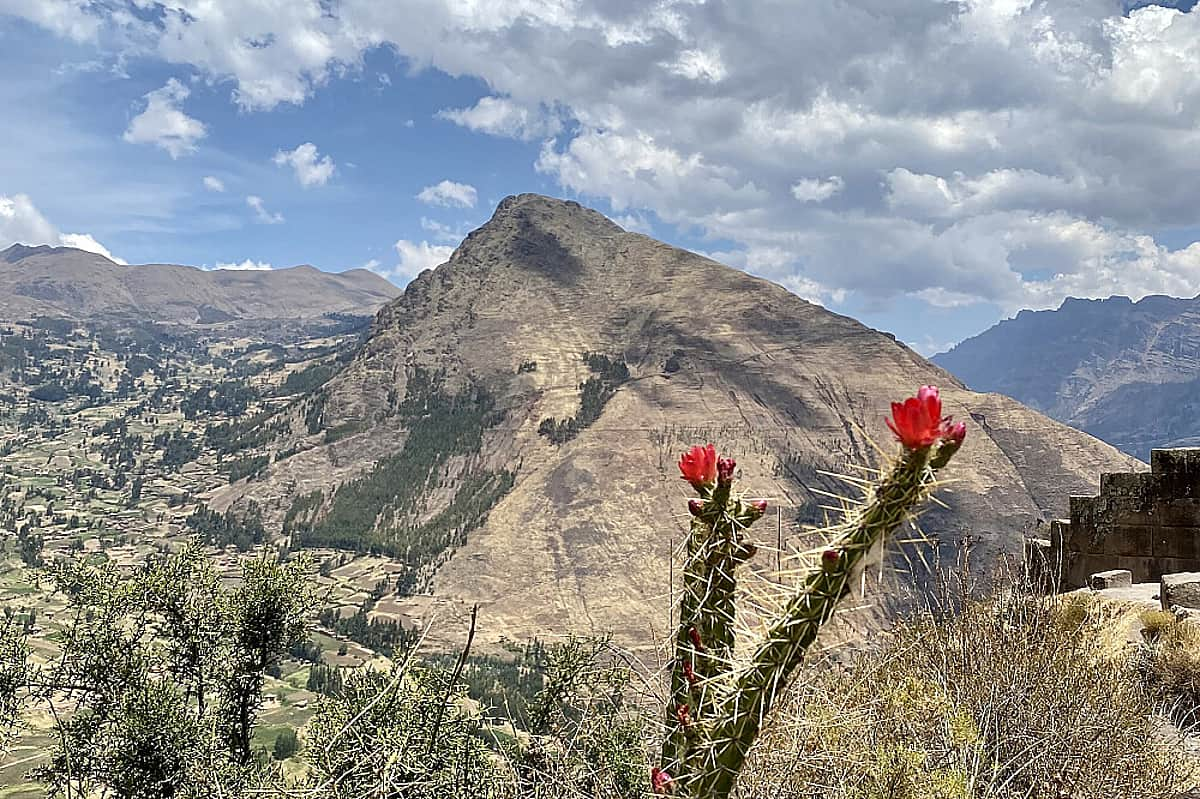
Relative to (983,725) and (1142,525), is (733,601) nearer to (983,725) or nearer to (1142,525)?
(983,725)

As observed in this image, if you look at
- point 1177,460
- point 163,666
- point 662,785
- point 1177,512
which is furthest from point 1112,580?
point 163,666

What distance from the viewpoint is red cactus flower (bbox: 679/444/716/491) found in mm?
3654

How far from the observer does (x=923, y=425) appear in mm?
2779

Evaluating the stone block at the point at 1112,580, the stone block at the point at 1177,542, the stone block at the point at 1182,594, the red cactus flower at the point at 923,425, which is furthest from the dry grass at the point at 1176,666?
the red cactus flower at the point at 923,425

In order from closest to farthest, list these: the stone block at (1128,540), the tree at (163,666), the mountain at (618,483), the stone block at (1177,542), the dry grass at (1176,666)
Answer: the dry grass at (1176,666), the stone block at (1177,542), the stone block at (1128,540), the tree at (163,666), the mountain at (618,483)

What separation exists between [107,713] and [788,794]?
48.5 feet

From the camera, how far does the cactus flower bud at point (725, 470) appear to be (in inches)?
A: 139

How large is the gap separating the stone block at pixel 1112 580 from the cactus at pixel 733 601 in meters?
10.1

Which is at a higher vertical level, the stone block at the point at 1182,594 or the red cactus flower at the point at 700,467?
the red cactus flower at the point at 700,467

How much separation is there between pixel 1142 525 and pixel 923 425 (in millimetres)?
12118

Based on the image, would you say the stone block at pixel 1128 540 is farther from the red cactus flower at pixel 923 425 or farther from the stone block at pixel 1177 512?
the red cactus flower at pixel 923 425

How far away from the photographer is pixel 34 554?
15975 centimetres

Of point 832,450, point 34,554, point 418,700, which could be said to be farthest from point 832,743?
point 34,554

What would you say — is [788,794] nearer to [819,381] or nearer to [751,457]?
[751,457]
